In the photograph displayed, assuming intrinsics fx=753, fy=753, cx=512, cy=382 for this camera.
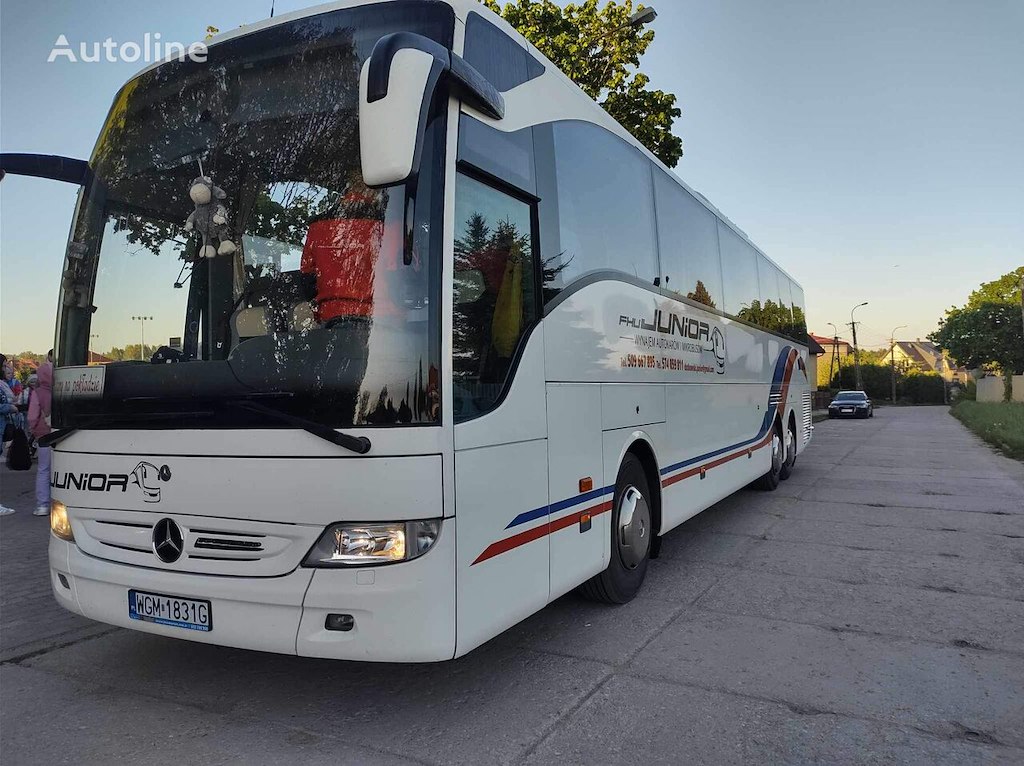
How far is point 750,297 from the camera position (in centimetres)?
1000

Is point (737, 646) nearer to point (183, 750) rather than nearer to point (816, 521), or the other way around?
point (183, 750)

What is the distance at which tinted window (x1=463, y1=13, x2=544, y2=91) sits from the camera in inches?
147

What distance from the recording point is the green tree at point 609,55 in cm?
1335

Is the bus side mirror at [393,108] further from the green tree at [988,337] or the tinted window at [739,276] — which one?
the green tree at [988,337]

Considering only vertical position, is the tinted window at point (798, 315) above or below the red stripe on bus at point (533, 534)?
above

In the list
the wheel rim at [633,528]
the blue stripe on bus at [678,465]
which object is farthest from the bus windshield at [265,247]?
the wheel rim at [633,528]

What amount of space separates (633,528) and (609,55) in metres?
10.7

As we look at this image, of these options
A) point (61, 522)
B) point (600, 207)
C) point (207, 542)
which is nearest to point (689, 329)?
point (600, 207)

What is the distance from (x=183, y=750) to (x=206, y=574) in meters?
0.74

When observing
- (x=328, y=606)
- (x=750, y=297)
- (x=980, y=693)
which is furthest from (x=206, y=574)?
(x=750, y=297)

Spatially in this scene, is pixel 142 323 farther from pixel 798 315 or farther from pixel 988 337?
pixel 988 337

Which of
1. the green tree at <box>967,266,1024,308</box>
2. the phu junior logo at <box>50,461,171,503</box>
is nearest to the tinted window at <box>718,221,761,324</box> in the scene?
the phu junior logo at <box>50,461,171,503</box>

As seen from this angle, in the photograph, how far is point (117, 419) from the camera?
12.0ft

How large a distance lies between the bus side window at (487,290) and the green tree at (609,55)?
1017 centimetres
